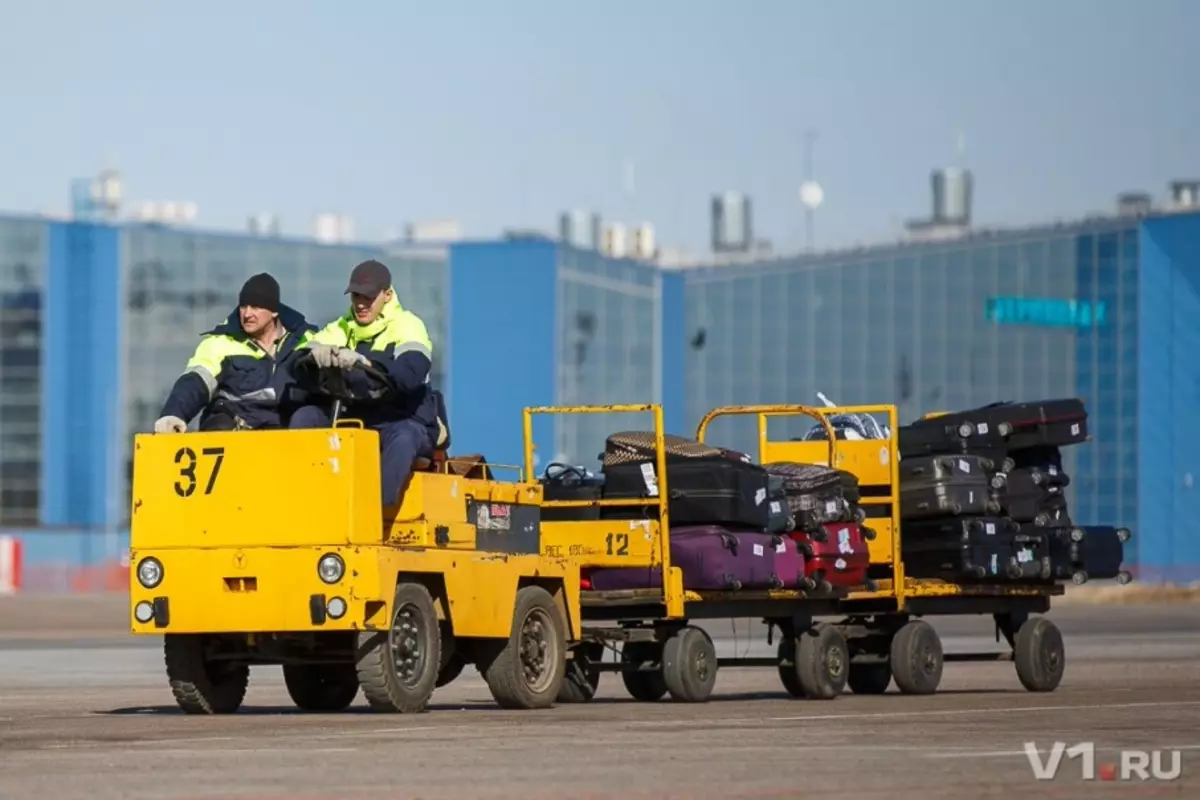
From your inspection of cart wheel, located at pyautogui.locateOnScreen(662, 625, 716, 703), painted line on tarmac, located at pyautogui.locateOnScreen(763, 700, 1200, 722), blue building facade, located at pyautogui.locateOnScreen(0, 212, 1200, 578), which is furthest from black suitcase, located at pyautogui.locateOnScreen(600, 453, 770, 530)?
blue building facade, located at pyautogui.locateOnScreen(0, 212, 1200, 578)

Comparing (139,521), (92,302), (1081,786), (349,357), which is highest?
(92,302)

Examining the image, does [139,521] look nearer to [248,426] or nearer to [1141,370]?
[248,426]

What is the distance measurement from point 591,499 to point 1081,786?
31.7ft

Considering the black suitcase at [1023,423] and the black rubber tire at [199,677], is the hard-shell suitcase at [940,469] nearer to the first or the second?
the black suitcase at [1023,423]

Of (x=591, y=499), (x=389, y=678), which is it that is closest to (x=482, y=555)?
(x=389, y=678)

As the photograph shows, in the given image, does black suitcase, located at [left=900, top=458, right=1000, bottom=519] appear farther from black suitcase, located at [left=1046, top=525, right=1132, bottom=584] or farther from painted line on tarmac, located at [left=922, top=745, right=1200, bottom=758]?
painted line on tarmac, located at [left=922, top=745, right=1200, bottom=758]

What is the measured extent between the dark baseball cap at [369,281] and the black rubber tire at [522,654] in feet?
7.90

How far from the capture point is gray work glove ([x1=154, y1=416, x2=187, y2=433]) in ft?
53.4

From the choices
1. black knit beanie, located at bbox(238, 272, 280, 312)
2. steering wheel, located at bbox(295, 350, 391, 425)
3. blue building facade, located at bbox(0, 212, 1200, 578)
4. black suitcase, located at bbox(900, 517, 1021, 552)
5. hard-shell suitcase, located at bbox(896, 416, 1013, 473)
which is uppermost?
blue building facade, located at bbox(0, 212, 1200, 578)

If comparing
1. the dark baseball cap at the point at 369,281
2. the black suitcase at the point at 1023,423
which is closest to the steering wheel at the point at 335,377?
the dark baseball cap at the point at 369,281

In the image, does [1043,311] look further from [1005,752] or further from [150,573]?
[1005,752]

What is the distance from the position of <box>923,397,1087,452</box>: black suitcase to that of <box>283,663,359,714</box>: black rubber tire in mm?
7231

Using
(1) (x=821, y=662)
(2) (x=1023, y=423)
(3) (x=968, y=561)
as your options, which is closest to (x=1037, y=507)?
(2) (x=1023, y=423)

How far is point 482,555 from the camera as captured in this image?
17344mm
